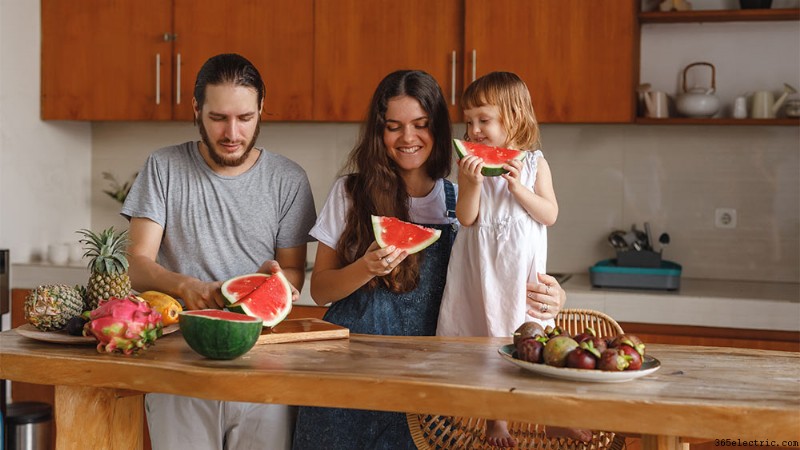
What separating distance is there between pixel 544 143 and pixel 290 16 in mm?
1351

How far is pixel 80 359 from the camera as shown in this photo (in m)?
2.05

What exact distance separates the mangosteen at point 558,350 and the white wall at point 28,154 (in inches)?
132

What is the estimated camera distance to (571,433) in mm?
2400

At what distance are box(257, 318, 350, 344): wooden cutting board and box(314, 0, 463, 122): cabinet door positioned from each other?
6.53 ft

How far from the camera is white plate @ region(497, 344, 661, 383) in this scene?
1.81 m

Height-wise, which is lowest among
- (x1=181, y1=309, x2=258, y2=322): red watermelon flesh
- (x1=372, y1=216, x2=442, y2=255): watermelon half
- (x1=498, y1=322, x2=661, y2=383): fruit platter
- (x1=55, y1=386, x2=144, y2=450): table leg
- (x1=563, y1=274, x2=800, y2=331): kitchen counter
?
(x1=55, y1=386, x2=144, y2=450): table leg

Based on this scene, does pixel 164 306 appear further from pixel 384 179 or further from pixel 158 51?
pixel 158 51

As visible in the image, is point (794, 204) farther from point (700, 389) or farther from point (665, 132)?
point (700, 389)

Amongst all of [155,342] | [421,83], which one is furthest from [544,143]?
[155,342]

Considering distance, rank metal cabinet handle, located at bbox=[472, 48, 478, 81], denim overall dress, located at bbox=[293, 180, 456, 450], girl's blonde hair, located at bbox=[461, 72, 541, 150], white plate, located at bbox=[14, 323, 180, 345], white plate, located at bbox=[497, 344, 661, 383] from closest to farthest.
Answer: white plate, located at bbox=[497, 344, 661, 383]
white plate, located at bbox=[14, 323, 180, 345]
denim overall dress, located at bbox=[293, 180, 456, 450]
girl's blonde hair, located at bbox=[461, 72, 541, 150]
metal cabinet handle, located at bbox=[472, 48, 478, 81]

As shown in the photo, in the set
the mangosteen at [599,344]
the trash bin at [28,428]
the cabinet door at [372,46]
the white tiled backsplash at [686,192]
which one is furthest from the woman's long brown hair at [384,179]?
the trash bin at [28,428]

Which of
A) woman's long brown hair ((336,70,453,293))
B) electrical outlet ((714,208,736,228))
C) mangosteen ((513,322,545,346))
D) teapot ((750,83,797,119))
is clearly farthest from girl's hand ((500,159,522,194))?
electrical outlet ((714,208,736,228))

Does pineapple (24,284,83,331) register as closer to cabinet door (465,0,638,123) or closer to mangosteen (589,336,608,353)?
mangosteen (589,336,608,353)

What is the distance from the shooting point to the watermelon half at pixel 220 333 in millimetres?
1972
